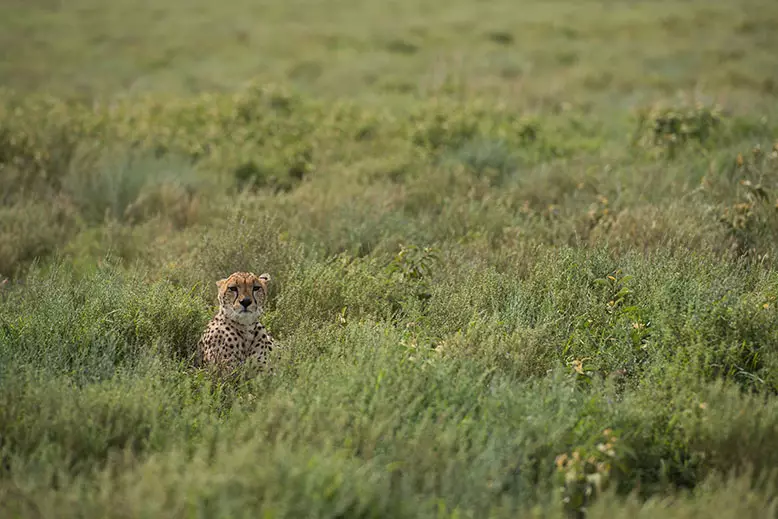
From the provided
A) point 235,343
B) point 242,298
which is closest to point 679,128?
point 242,298

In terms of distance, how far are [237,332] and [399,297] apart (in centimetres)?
129

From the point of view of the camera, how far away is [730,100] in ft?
37.5

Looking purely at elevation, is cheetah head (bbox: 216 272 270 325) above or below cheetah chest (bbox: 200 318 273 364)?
above

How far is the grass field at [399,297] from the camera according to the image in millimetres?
3354

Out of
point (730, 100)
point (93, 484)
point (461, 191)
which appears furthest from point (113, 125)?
point (730, 100)

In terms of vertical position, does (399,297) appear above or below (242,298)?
below

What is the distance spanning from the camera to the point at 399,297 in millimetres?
5574

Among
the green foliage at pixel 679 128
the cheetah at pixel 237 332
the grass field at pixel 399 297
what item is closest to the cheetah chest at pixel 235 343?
the cheetah at pixel 237 332

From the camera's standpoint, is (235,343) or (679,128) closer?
(235,343)

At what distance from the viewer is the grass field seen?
335 cm

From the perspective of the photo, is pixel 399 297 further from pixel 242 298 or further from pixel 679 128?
pixel 679 128

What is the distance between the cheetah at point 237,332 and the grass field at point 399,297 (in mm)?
166

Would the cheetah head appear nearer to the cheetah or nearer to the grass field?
the cheetah

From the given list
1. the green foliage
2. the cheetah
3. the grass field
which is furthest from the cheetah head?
the green foliage
